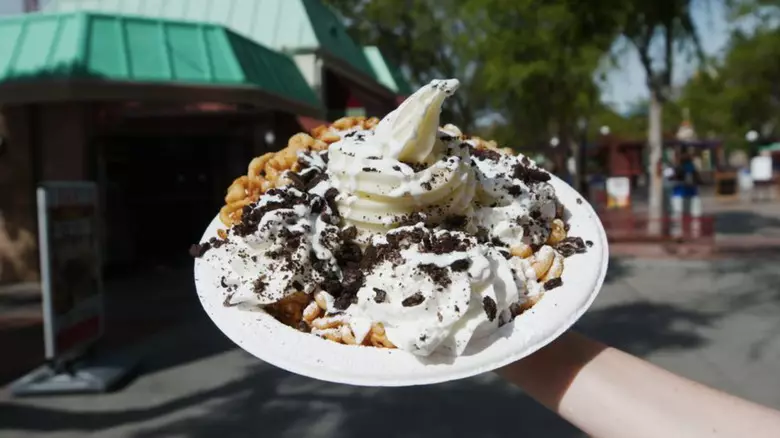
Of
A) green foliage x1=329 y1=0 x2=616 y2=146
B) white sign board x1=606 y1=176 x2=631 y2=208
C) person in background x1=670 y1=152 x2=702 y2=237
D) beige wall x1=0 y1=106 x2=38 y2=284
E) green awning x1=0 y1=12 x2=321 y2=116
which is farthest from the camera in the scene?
white sign board x1=606 y1=176 x2=631 y2=208

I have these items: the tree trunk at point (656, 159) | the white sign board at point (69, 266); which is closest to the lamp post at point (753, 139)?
the tree trunk at point (656, 159)

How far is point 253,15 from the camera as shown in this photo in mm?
14141

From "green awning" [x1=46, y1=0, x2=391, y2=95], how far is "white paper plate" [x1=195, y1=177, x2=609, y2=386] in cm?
1218

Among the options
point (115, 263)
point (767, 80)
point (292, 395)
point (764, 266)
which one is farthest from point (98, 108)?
point (767, 80)

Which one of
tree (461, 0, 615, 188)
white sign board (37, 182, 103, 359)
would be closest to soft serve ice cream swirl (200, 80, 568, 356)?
white sign board (37, 182, 103, 359)

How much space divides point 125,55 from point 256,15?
492 centimetres

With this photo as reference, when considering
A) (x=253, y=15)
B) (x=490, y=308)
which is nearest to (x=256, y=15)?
(x=253, y=15)

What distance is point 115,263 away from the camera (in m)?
12.6

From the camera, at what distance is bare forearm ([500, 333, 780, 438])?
1.69 meters

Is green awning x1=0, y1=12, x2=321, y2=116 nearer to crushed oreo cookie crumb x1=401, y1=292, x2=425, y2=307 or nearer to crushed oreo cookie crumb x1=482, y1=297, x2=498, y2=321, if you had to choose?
crushed oreo cookie crumb x1=401, y1=292, x2=425, y2=307

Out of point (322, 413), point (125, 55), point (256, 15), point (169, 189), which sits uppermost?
point (256, 15)

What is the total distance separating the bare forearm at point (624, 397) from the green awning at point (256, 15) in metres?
12.1

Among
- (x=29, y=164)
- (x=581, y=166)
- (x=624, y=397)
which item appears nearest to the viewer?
(x=624, y=397)

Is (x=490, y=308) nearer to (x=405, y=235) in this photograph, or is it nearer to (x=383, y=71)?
(x=405, y=235)
